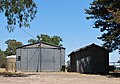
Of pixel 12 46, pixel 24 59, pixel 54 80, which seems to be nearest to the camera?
pixel 54 80

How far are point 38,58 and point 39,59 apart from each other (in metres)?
0.23

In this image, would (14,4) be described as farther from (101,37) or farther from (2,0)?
(101,37)

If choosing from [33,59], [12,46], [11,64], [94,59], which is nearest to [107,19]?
[94,59]

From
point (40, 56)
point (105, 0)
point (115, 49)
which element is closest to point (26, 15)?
point (105, 0)

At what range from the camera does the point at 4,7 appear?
35.1 m

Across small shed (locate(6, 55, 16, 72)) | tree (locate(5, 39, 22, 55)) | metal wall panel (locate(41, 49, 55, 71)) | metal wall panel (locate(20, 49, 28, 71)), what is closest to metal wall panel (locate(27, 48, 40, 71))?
metal wall panel (locate(20, 49, 28, 71))

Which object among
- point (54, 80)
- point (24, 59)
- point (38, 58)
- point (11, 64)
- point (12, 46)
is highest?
point (12, 46)

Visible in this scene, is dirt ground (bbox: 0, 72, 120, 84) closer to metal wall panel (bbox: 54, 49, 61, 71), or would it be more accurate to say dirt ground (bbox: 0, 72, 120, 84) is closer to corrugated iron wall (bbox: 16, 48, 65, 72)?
corrugated iron wall (bbox: 16, 48, 65, 72)

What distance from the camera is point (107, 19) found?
41.5 meters

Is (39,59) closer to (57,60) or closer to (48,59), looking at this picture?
(48,59)

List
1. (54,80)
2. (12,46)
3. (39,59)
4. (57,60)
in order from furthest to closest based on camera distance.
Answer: (12,46) < (57,60) < (39,59) < (54,80)

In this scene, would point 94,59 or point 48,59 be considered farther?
point 48,59

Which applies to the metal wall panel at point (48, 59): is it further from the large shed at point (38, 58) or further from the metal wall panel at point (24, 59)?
the metal wall panel at point (24, 59)

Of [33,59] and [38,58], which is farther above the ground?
[38,58]
